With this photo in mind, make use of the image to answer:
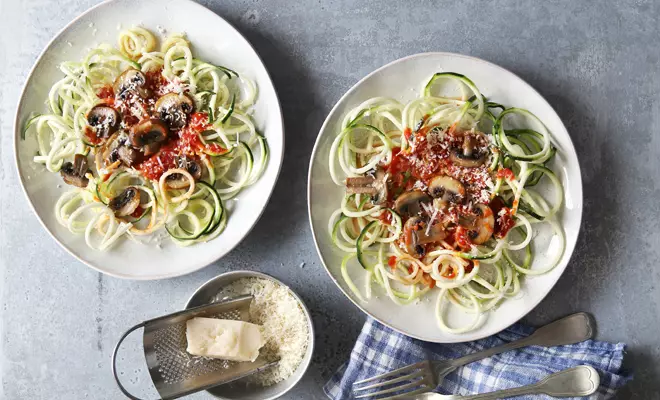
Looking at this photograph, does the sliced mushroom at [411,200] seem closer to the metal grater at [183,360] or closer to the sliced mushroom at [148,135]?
the metal grater at [183,360]

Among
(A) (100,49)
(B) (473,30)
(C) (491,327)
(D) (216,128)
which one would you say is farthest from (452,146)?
(A) (100,49)

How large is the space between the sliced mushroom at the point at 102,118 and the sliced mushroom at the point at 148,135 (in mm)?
166

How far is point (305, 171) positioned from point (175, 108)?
927mm

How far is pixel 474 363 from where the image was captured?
14.1ft

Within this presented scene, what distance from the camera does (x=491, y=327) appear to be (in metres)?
4.11

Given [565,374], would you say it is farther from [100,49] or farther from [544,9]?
[100,49]

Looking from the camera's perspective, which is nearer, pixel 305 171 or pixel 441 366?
pixel 441 366

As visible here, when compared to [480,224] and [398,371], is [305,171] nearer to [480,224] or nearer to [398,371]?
[480,224]

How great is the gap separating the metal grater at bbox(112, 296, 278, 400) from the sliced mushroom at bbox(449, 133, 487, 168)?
155 cm

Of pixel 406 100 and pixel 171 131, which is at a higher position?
pixel 406 100

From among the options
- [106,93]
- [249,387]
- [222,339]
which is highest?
[106,93]

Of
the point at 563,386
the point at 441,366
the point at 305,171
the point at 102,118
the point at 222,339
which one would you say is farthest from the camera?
the point at 305,171

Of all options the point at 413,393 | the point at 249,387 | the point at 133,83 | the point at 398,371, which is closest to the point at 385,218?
the point at 398,371

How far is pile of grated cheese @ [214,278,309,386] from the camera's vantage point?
422 centimetres
